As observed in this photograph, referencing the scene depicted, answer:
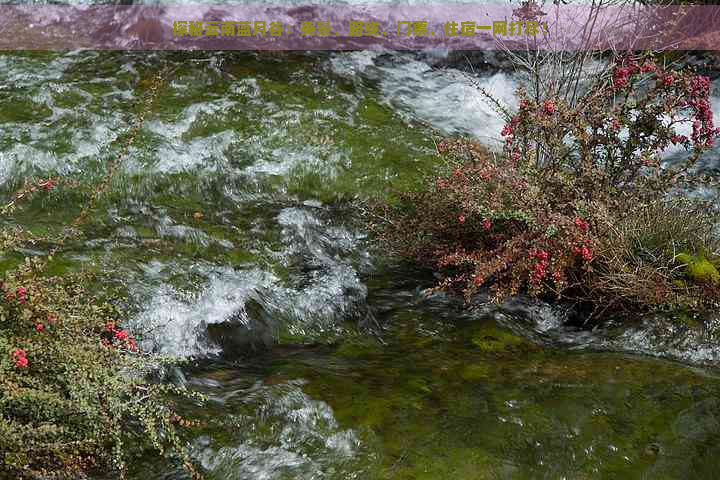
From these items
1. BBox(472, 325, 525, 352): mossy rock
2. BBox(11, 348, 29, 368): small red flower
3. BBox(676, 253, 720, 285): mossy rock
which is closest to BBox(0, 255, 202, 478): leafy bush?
BBox(11, 348, 29, 368): small red flower

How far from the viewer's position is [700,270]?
13.8 ft

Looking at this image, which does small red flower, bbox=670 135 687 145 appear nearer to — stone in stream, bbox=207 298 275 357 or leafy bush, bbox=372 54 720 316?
leafy bush, bbox=372 54 720 316

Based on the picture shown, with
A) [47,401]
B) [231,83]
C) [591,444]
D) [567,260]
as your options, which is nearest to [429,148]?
[231,83]

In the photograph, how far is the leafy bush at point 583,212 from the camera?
4.24 meters

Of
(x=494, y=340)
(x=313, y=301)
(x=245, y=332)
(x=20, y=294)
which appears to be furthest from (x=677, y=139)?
(x=20, y=294)

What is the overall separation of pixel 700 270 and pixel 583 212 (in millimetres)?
688

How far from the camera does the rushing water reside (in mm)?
2992

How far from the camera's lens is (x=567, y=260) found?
14.0ft

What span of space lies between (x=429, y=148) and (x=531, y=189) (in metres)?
2.40

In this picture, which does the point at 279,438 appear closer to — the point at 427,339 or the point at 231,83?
the point at 427,339

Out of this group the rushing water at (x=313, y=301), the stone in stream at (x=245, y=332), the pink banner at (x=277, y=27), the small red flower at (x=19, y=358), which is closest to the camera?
the small red flower at (x=19, y=358)

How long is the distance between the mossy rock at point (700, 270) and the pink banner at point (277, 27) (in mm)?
4161

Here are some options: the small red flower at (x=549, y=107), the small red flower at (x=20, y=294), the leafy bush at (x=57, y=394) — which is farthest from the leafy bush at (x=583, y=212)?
the small red flower at (x=20, y=294)

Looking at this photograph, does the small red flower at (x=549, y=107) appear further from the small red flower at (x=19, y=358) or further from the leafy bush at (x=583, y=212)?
the small red flower at (x=19, y=358)
